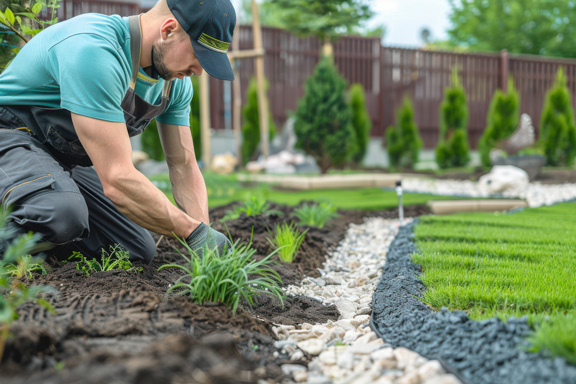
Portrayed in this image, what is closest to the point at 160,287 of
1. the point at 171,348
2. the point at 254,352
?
the point at 254,352

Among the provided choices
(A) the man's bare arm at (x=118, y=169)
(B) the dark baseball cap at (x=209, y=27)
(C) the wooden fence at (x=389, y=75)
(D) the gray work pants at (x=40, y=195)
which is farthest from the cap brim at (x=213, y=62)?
(C) the wooden fence at (x=389, y=75)

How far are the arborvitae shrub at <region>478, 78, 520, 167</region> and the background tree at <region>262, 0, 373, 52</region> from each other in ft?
10.6

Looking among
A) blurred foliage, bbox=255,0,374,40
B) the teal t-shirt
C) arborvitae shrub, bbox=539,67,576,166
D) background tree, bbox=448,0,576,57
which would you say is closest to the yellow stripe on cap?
the teal t-shirt

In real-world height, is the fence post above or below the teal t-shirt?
above

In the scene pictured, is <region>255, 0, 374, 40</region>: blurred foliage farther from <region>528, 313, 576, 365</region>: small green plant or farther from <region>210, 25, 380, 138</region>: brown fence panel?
<region>528, 313, 576, 365</region>: small green plant

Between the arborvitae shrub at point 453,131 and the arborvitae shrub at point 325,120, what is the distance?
239 cm

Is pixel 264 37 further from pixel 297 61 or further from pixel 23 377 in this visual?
pixel 23 377

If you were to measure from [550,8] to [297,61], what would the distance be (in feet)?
44.4

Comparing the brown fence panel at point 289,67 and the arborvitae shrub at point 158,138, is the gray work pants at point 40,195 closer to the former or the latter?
the arborvitae shrub at point 158,138

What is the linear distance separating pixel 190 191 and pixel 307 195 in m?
3.57

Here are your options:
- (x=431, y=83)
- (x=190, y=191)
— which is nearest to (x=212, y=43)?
(x=190, y=191)

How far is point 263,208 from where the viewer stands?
3791mm

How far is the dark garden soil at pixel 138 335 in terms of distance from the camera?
1065mm

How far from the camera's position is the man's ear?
6.79ft
